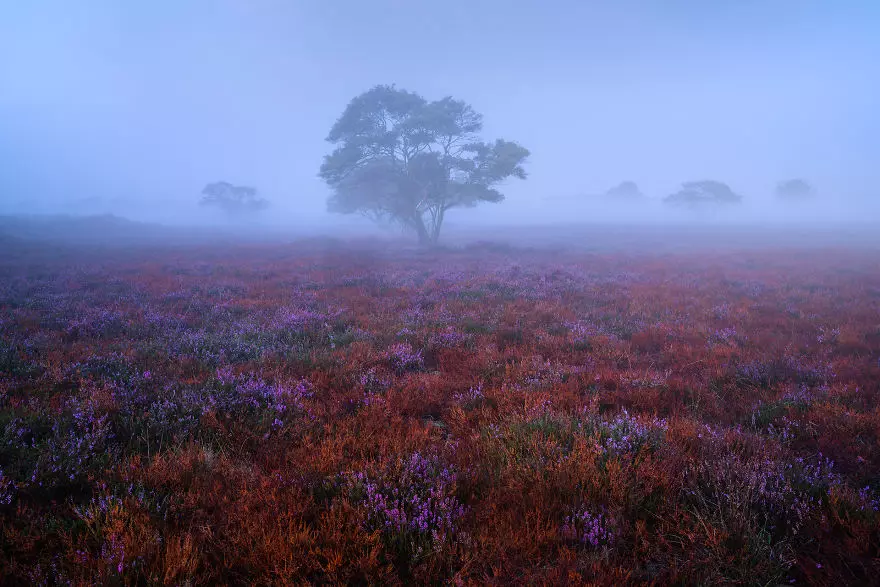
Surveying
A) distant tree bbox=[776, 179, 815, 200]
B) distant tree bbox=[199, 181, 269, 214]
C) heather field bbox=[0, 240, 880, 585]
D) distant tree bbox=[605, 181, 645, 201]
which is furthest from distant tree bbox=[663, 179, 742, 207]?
distant tree bbox=[199, 181, 269, 214]

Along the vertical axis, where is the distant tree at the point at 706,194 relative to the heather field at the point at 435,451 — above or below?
above

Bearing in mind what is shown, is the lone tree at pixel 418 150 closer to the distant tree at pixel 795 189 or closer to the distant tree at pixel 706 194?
the distant tree at pixel 706 194

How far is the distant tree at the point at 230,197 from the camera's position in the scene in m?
88.2

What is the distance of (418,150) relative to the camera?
32.9 meters

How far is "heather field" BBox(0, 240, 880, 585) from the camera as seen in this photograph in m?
2.29

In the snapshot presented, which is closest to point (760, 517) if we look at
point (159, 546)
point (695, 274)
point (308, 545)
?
point (308, 545)

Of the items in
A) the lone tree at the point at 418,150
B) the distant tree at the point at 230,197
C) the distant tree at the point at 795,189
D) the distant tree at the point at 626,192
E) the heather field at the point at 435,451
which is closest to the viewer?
the heather field at the point at 435,451

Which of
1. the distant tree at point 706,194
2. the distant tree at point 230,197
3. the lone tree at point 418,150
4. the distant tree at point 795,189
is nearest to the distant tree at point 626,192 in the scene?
the distant tree at point 795,189

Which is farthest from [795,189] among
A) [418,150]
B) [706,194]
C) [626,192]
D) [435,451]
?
[435,451]

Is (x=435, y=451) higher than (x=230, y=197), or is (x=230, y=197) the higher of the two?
(x=230, y=197)

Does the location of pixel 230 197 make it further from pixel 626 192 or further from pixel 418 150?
pixel 626 192

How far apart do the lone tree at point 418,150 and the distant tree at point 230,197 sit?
70.3 metres

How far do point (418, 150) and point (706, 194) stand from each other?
3208 inches

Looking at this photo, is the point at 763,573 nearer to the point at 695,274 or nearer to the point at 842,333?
the point at 842,333
